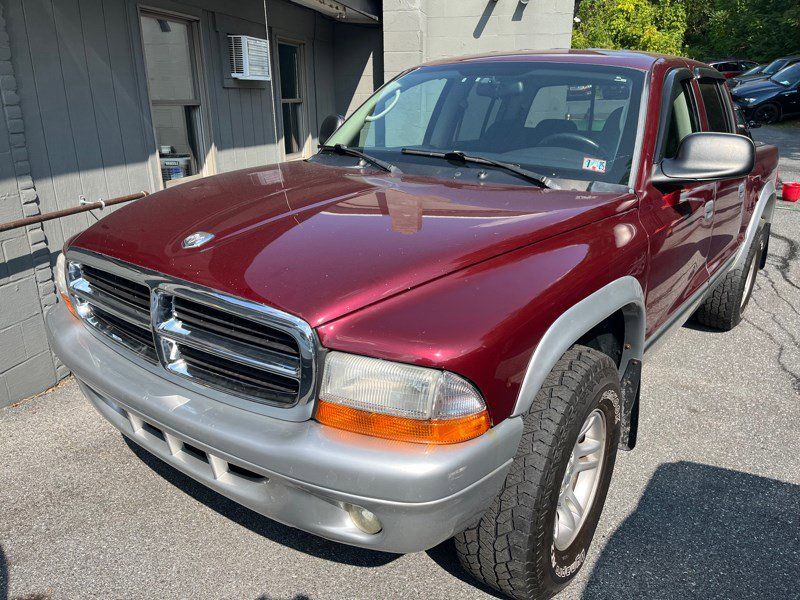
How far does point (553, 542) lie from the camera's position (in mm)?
2131

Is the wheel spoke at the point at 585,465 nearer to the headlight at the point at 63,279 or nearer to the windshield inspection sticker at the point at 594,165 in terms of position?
the windshield inspection sticker at the point at 594,165

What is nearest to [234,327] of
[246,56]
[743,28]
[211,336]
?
[211,336]

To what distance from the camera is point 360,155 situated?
3193 millimetres

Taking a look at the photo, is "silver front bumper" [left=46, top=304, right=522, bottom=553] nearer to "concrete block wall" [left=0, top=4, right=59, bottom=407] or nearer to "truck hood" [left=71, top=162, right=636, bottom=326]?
"truck hood" [left=71, top=162, right=636, bottom=326]

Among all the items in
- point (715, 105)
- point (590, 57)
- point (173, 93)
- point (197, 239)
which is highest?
point (590, 57)

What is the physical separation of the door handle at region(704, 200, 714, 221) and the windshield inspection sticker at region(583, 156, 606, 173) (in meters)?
0.89

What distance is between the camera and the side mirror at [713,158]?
8.50 feet

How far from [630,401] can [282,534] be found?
155 cm

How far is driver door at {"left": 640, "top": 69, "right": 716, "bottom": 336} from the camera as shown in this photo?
267 cm

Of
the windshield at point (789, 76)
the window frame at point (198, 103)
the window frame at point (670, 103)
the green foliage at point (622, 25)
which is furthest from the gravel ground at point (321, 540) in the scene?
the green foliage at point (622, 25)

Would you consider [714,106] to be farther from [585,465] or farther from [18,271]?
[18,271]

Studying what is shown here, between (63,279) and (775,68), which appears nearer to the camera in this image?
(63,279)

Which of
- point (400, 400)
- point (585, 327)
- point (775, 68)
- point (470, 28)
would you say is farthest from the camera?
point (775, 68)

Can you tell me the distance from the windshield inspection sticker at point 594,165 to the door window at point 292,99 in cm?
532
